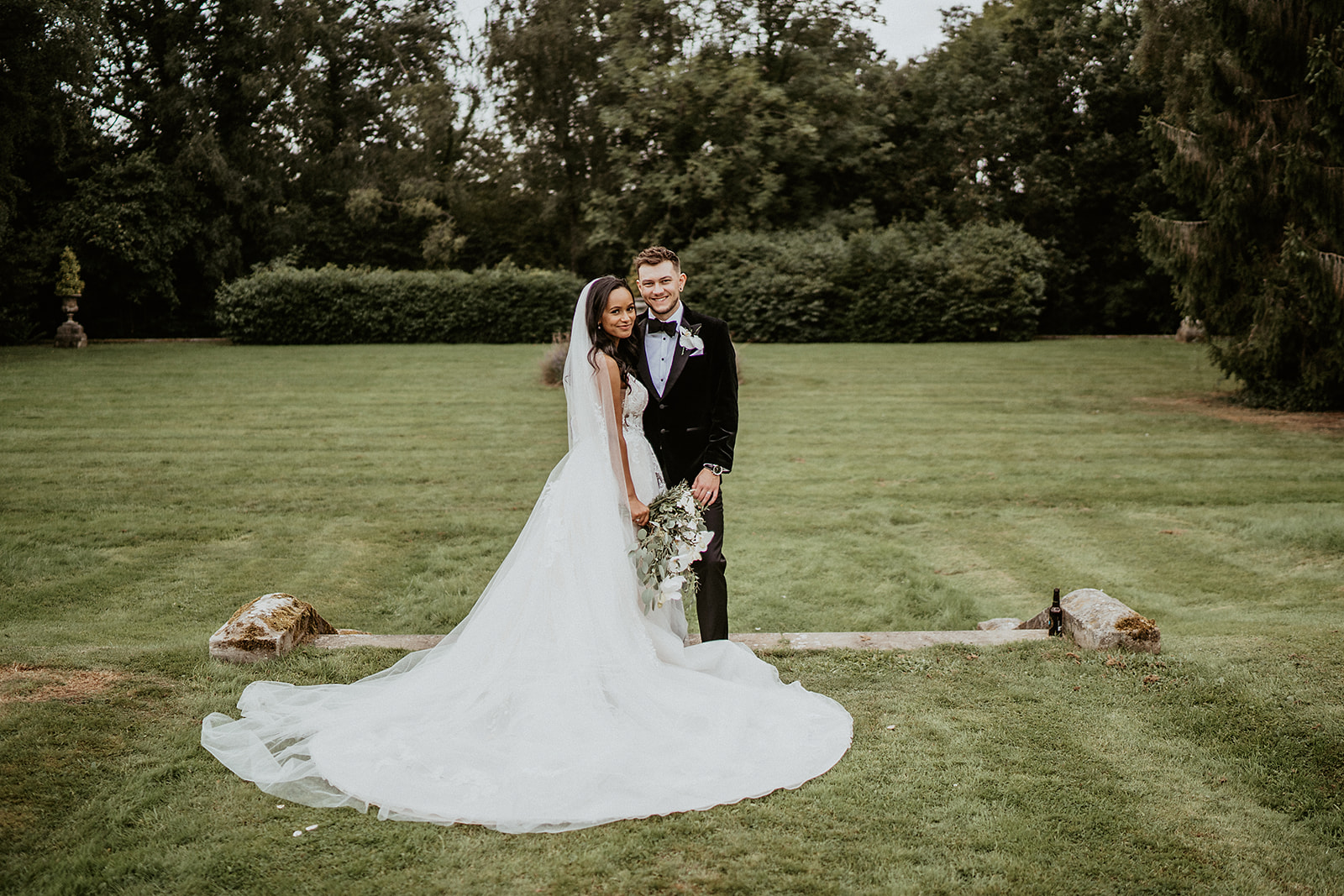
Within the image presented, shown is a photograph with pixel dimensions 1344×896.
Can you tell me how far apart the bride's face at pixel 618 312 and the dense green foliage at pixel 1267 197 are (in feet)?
36.2

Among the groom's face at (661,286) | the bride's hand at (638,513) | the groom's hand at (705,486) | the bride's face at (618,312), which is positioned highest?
the groom's face at (661,286)

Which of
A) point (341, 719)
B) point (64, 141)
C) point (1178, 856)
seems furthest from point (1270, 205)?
point (64, 141)

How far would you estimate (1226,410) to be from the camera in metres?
14.1

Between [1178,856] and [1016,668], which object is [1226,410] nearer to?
[1016,668]

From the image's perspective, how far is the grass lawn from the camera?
2.93 metres

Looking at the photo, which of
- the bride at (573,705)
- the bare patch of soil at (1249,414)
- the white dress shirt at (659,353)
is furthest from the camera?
the bare patch of soil at (1249,414)

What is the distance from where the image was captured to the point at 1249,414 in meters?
13.7

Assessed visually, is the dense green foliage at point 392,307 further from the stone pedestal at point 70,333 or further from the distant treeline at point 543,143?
the stone pedestal at point 70,333

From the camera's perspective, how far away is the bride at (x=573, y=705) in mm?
3250

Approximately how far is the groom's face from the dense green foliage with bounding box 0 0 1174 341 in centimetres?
2275

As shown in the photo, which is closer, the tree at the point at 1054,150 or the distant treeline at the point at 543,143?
the distant treeline at the point at 543,143

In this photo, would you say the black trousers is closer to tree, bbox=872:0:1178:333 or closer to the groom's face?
the groom's face

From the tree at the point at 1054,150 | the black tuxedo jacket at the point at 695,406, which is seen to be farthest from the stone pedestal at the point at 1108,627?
the tree at the point at 1054,150

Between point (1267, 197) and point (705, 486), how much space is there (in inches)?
489
